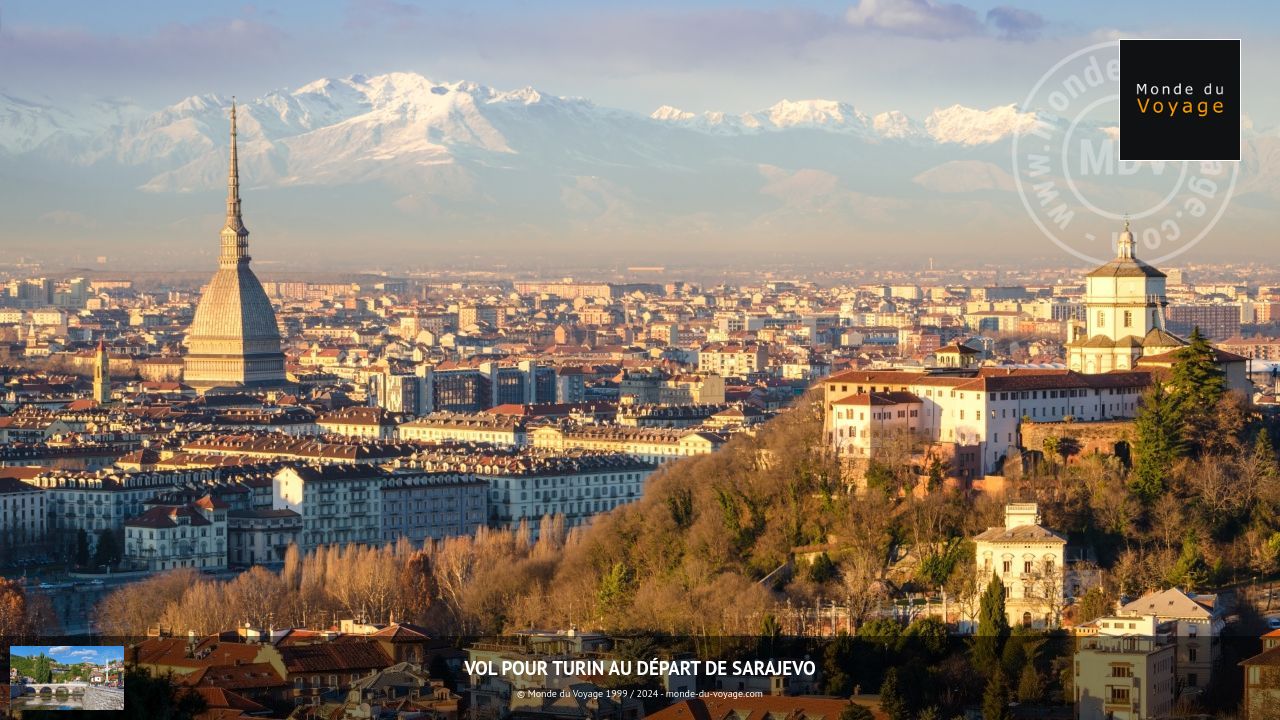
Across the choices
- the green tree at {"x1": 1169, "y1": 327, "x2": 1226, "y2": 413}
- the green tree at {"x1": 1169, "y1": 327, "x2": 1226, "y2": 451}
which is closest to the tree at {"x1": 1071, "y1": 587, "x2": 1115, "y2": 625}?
the green tree at {"x1": 1169, "y1": 327, "x2": 1226, "y2": 451}

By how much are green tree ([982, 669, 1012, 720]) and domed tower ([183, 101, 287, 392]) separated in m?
75.9

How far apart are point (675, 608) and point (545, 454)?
103ft

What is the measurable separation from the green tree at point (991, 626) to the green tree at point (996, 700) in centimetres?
104

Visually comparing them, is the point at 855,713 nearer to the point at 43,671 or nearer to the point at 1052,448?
the point at 43,671

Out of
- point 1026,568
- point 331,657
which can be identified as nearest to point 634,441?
point 1026,568

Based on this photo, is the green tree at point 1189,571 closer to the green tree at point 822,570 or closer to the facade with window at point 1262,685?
the facade with window at point 1262,685

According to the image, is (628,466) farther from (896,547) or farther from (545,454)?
(896,547)

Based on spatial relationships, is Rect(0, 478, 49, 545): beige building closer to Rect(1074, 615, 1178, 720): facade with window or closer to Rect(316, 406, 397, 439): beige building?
Rect(316, 406, 397, 439): beige building

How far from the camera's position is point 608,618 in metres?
41.8

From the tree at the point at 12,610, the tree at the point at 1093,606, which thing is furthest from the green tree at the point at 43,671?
the tree at the point at 1093,606

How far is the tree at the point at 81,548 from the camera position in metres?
58.1

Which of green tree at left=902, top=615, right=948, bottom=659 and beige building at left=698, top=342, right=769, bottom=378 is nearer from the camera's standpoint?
green tree at left=902, top=615, right=948, bottom=659

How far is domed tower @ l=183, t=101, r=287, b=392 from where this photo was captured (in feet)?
365

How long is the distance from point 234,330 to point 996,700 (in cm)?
8064
